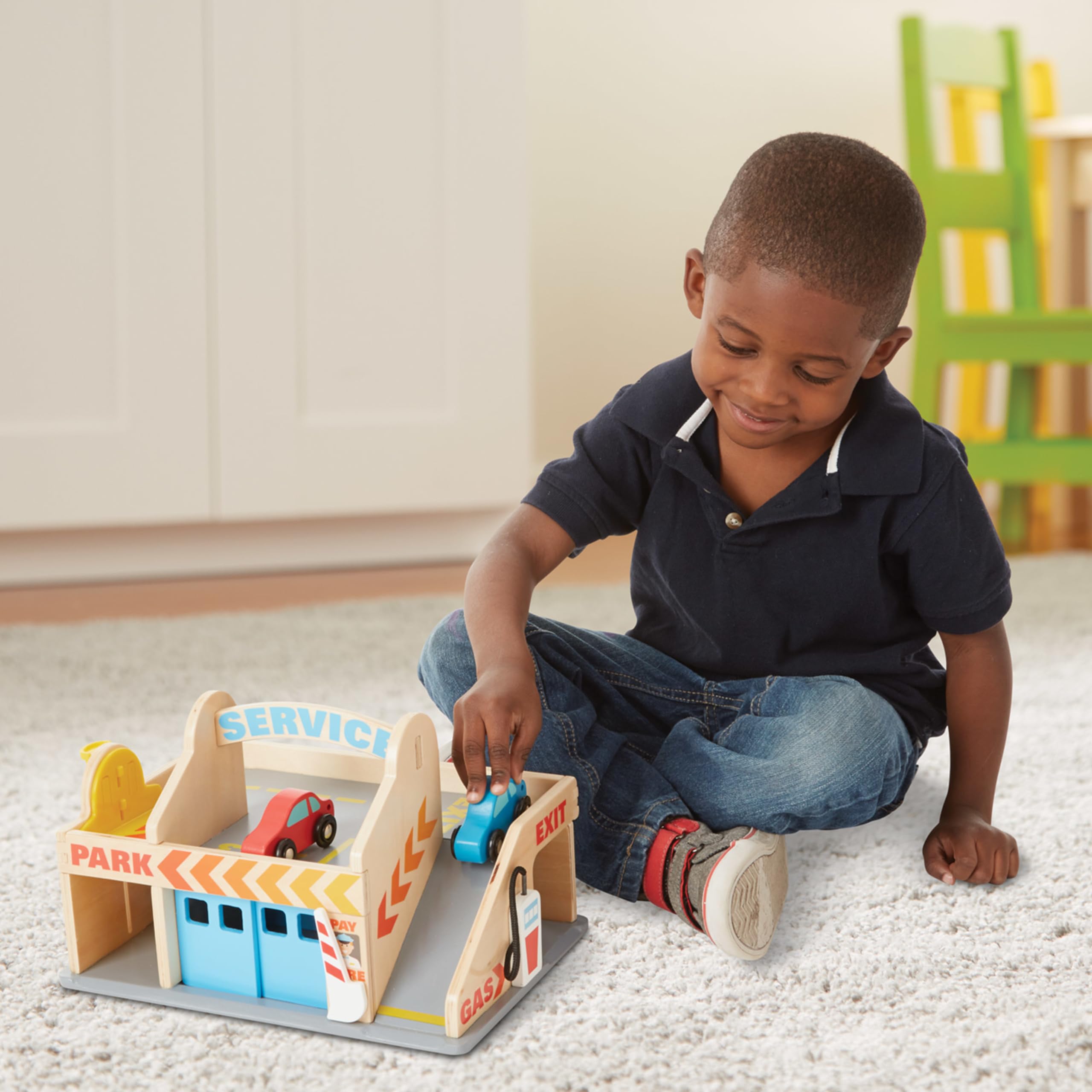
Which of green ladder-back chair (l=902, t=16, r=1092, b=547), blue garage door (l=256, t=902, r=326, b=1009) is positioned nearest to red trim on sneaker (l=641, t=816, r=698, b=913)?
blue garage door (l=256, t=902, r=326, b=1009)

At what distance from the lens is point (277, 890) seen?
565 millimetres

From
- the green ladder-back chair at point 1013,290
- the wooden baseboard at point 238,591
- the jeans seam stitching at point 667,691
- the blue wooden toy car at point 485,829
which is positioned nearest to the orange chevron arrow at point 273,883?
the blue wooden toy car at point 485,829

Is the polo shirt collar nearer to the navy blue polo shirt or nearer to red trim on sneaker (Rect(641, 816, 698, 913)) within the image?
the navy blue polo shirt

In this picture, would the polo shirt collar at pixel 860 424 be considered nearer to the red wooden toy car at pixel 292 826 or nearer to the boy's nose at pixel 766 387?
the boy's nose at pixel 766 387

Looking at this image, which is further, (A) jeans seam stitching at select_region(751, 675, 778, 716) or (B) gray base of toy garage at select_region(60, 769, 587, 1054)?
(A) jeans seam stitching at select_region(751, 675, 778, 716)

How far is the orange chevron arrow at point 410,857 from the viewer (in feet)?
1.96

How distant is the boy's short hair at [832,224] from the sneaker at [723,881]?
11.7 inches

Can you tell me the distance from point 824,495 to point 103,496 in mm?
1152

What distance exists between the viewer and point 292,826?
0.61 metres

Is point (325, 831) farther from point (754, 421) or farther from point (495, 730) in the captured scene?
point (754, 421)

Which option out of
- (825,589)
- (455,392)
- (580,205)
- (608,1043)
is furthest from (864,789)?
(580,205)

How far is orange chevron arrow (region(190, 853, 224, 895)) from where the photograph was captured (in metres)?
0.58

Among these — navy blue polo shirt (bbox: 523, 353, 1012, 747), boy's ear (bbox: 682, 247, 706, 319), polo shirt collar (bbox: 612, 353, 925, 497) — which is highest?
boy's ear (bbox: 682, 247, 706, 319)

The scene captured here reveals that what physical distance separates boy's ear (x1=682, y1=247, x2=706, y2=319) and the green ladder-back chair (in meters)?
1.19
